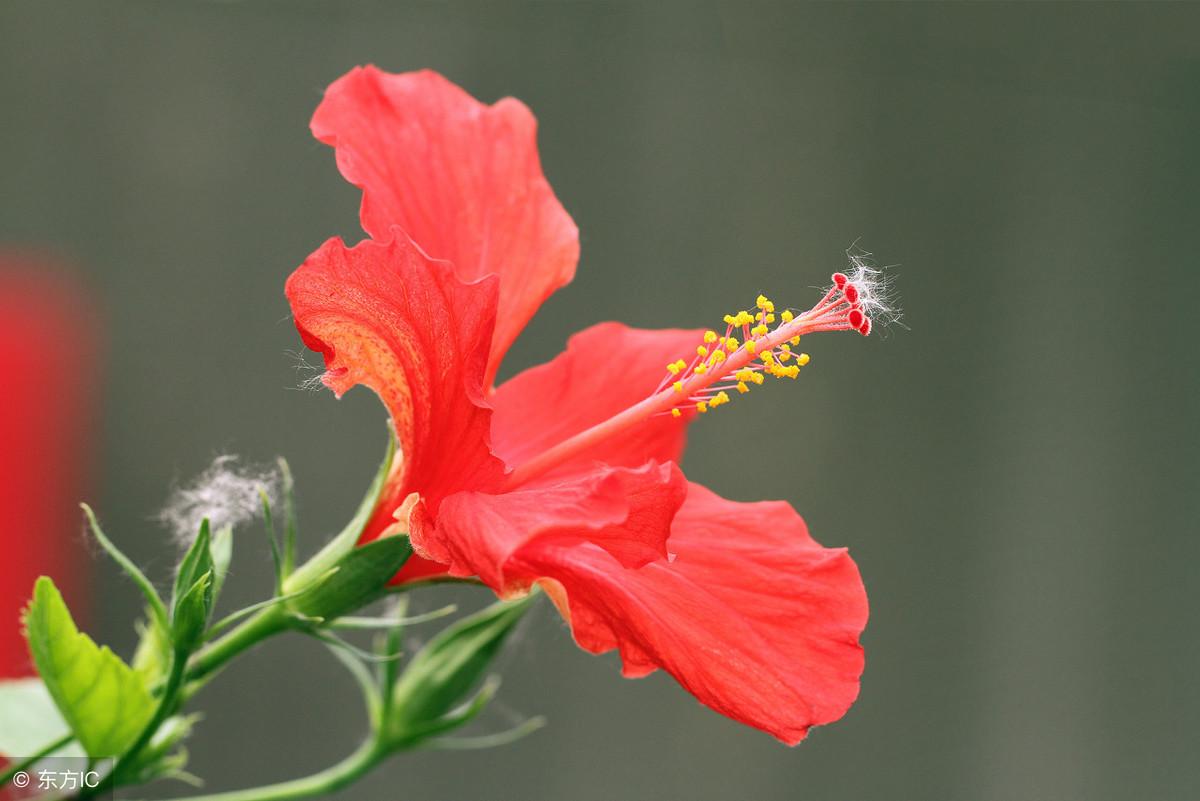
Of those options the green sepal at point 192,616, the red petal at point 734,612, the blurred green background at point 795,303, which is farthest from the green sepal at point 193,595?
the blurred green background at point 795,303

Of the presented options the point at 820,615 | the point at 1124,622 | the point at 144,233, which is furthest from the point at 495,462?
the point at 1124,622

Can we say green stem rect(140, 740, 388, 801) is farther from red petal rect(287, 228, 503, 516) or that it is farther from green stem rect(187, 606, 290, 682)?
red petal rect(287, 228, 503, 516)

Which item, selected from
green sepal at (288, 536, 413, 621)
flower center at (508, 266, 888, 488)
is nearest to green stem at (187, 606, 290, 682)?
green sepal at (288, 536, 413, 621)

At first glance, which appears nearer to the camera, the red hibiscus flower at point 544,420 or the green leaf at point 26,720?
the red hibiscus flower at point 544,420

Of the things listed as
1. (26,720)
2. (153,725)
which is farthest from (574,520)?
(26,720)

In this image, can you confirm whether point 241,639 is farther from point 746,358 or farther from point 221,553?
point 746,358

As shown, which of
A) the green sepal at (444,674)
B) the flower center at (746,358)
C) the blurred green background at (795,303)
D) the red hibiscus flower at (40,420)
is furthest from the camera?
the blurred green background at (795,303)

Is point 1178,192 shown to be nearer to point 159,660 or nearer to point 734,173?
point 734,173

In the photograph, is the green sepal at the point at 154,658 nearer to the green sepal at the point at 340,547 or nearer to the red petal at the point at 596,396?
the green sepal at the point at 340,547
